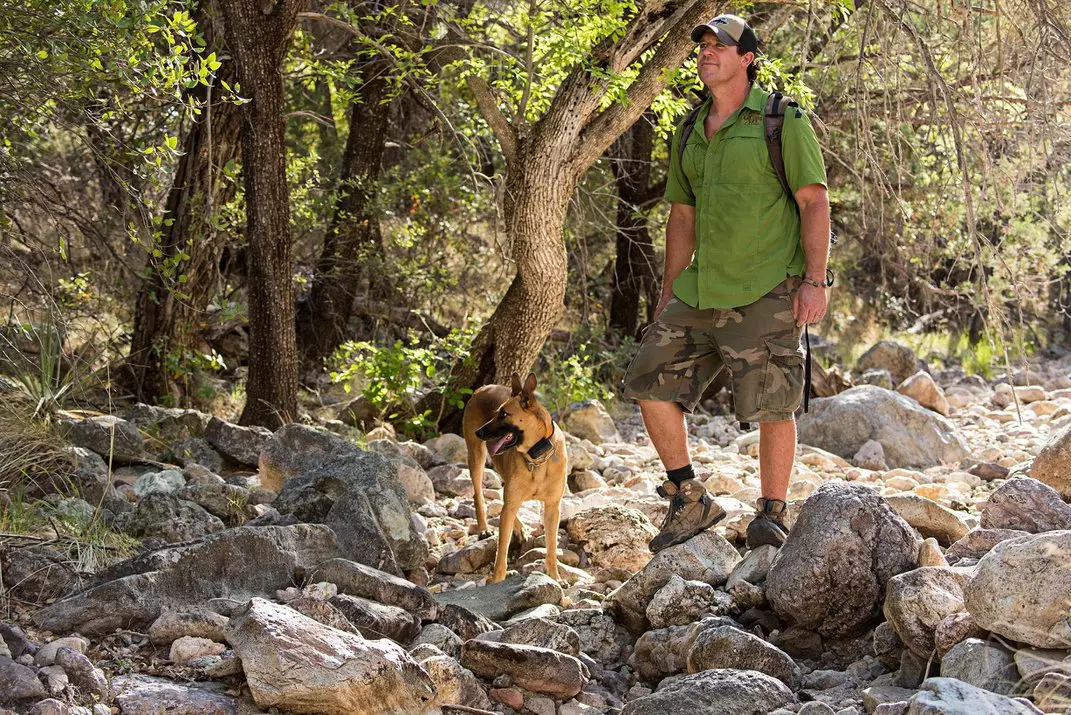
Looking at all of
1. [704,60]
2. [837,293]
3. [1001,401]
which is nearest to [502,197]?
[704,60]

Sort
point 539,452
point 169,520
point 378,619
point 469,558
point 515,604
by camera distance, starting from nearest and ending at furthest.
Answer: point 378,619, point 515,604, point 169,520, point 539,452, point 469,558

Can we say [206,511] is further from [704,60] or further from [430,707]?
[704,60]

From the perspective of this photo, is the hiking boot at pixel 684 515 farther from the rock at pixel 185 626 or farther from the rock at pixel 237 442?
the rock at pixel 237 442

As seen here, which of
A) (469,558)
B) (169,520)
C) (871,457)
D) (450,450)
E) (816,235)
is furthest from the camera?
(871,457)

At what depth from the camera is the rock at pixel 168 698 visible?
3.98m

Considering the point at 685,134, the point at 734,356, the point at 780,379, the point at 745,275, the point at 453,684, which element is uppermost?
the point at 685,134

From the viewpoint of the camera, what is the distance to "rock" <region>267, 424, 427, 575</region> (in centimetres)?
585

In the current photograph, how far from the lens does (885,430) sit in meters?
9.98

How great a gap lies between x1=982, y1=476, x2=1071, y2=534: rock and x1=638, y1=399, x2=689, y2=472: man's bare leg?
1409mm

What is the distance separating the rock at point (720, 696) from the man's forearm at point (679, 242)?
204 cm

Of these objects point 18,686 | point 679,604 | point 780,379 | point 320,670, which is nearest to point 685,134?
point 780,379

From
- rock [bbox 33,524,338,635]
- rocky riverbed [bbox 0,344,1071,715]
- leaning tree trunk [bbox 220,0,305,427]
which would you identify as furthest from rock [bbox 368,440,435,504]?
rock [bbox 33,524,338,635]

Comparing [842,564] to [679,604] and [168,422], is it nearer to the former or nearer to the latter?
[679,604]

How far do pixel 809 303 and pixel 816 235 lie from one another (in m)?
0.29
